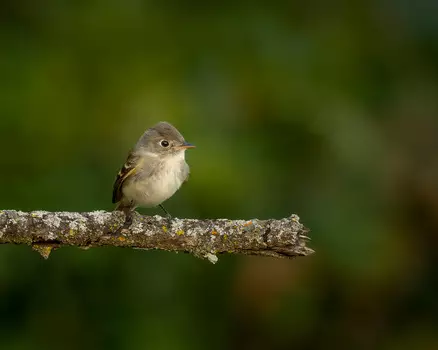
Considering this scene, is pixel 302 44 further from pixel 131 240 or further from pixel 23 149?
pixel 131 240

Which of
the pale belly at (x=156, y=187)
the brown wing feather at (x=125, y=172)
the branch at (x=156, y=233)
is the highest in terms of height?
the brown wing feather at (x=125, y=172)

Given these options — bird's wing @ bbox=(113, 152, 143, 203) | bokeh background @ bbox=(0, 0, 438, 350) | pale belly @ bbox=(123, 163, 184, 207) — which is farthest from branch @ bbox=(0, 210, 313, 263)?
bokeh background @ bbox=(0, 0, 438, 350)

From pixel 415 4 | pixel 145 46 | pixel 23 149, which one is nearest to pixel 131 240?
Result: pixel 23 149

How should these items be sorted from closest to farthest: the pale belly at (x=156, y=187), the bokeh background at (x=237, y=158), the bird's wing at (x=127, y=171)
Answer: the pale belly at (x=156, y=187), the bird's wing at (x=127, y=171), the bokeh background at (x=237, y=158)

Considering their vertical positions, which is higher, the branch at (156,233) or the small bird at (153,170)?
the small bird at (153,170)

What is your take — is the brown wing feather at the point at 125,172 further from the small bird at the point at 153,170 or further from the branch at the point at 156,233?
the branch at the point at 156,233

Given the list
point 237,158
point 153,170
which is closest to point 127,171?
point 153,170

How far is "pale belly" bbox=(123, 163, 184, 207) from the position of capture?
650 cm

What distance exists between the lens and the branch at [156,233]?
512 centimetres

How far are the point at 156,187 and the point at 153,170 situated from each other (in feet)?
0.43

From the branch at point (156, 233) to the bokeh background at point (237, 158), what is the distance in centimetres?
272

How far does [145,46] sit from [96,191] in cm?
163

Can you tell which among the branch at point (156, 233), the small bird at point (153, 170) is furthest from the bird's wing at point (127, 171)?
the branch at point (156, 233)

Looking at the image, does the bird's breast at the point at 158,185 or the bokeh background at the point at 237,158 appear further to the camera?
the bokeh background at the point at 237,158
